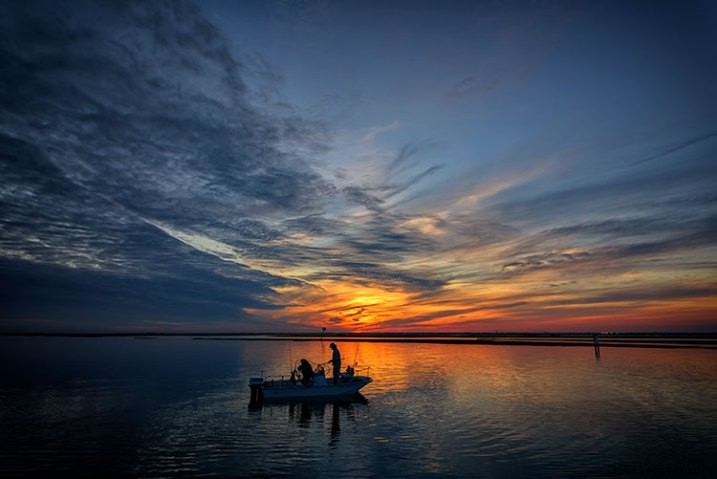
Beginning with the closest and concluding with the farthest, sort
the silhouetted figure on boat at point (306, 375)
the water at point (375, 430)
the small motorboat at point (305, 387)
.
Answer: the water at point (375, 430), the small motorboat at point (305, 387), the silhouetted figure on boat at point (306, 375)

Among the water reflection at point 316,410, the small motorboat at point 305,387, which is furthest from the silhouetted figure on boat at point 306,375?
the water reflection at point 316,410

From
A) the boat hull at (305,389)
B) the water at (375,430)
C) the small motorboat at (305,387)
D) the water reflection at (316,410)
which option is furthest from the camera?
the boat hull at (305,389)

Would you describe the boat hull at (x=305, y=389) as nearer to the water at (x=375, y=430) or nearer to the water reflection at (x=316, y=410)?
the water reflection at (x=316, y=410)

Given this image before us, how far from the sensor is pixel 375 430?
22.8 m

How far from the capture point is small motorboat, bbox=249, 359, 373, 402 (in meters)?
30.5

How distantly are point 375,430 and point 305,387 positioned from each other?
10417 mm

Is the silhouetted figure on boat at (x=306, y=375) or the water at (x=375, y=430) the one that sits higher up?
the silhouetted figure on boat at (x=306, y=375)

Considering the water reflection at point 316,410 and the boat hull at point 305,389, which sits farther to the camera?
the boat hull at point 305,389

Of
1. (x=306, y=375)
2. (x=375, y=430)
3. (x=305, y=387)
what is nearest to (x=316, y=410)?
(x=305, y=387)

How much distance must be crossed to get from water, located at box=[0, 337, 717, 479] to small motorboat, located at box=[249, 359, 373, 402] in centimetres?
95

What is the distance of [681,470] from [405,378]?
29485mm

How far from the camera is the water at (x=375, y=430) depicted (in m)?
16.6

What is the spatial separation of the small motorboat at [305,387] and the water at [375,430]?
952mm

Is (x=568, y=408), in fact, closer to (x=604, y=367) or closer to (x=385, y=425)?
(x=385, y=425)
